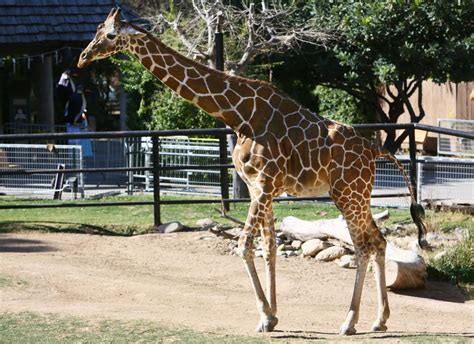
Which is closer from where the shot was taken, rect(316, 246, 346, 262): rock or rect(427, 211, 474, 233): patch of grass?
rect(316, 246, 346, 262): rock

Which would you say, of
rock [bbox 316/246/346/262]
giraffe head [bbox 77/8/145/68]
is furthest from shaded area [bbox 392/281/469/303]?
giraffe head [bbox 77/8/145/68]

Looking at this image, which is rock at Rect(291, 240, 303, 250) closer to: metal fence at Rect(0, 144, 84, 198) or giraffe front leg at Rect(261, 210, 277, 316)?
giraffe front leg at Rect(261, 210, 277, 316)

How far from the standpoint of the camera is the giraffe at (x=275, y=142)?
7.48m

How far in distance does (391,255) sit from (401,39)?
961cm

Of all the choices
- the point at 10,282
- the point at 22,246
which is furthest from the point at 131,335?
the point at 22,246

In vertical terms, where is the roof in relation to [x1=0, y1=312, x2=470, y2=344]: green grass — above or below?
above

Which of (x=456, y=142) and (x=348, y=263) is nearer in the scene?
(x=348, y=263)

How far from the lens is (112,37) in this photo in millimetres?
7582

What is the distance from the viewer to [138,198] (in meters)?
14.6

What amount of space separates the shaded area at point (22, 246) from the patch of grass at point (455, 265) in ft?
14.0

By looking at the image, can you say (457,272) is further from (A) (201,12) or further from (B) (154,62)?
(A) (201,12)

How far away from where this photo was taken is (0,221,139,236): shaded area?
38.1 ft

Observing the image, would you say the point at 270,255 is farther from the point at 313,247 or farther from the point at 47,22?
the point at 47,22

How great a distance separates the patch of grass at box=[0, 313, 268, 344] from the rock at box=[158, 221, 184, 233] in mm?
4195
